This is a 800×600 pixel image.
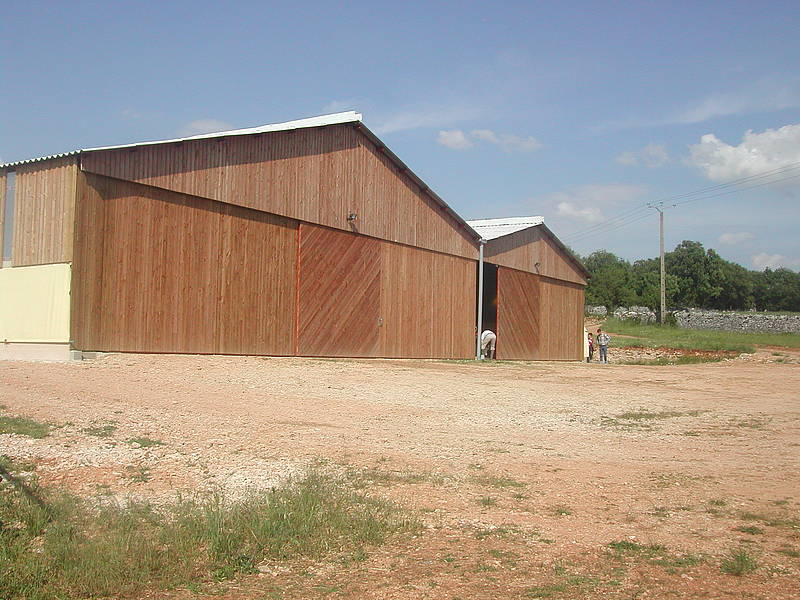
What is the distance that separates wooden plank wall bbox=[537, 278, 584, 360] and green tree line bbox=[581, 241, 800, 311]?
153 feet

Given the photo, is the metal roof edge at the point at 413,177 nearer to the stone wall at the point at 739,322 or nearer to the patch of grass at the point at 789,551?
the patch of grass at the point at 789,551

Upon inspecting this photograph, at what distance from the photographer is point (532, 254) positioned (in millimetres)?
31438

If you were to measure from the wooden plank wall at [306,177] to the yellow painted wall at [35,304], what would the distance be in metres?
2.34

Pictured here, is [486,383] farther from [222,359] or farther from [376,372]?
[222,359]

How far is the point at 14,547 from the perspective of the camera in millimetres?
5832

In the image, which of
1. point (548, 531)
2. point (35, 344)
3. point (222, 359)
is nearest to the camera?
point (548, 531)

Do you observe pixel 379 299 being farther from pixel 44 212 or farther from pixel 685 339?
pixel 685 339

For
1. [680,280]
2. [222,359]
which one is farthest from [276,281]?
[680,280]

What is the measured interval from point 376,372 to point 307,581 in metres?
13.0

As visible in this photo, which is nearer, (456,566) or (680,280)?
(456,566)

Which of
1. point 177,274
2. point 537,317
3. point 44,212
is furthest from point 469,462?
point 537,317

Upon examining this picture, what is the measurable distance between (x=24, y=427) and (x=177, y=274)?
7939 mm

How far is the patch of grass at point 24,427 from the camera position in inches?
354

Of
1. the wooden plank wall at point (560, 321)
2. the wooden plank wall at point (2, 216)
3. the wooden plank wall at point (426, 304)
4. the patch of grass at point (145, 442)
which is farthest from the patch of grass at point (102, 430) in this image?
the wooden plank wall at point (560, 321)
